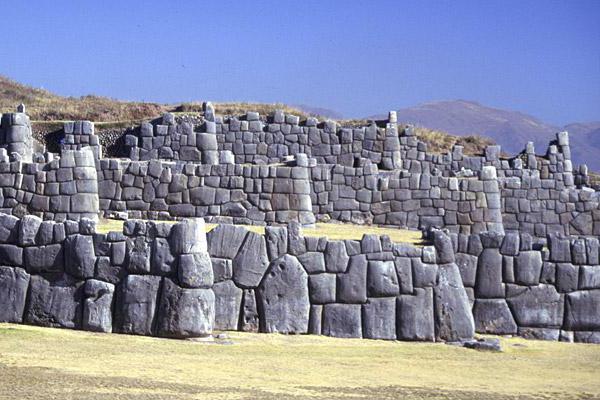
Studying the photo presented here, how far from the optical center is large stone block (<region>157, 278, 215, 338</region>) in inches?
649

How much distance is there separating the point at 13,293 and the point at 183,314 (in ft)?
8.43

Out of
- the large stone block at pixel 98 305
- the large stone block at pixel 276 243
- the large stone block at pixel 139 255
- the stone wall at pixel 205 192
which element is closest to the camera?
the large stone block at pixel 139 255

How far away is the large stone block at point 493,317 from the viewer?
19125mm

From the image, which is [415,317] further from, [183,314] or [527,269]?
[183,314]

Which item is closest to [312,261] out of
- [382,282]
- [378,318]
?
[382,282]

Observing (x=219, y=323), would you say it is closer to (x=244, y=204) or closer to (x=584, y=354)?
(x=584, y=354)

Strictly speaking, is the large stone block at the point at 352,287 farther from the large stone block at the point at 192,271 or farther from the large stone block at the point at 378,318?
the large stone block at the point at 192,271

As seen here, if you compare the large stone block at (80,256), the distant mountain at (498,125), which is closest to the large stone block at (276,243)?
the large stone block at (80,256)

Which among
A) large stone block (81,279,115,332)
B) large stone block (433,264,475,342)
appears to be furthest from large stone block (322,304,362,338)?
large stone block (81,279,115,332)

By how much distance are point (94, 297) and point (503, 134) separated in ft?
460

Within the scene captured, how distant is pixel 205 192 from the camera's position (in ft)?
84.3

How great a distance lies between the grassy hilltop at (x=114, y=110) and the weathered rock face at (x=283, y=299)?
24.3 meters

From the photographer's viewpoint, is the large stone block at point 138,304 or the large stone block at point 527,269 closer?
the large stone block at point 138,304

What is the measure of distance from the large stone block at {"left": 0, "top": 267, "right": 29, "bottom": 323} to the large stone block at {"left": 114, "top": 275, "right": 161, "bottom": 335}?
4.90 ft
